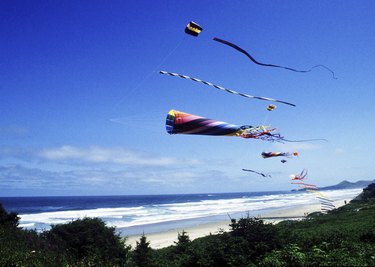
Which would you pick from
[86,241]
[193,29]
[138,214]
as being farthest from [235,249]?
[138,214]

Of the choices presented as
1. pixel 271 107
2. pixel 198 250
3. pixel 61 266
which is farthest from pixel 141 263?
pixel 271 107

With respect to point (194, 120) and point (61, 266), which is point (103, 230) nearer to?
point (61, 266)

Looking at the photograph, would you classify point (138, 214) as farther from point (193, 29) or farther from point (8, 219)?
point (193, 29)

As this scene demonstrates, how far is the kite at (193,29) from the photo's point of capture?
32.2 ft

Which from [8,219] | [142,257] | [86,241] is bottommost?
[142,257]

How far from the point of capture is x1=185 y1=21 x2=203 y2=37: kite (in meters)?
9.82

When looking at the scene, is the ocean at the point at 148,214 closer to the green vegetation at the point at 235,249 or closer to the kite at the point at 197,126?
the green vegetation at the point at 235,249

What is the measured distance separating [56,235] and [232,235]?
10.1m

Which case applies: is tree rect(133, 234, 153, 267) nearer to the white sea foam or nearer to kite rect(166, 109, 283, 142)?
kite rect(166, 109, 283, 142)

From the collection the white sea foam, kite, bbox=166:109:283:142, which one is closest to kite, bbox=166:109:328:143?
kite, bbox=166:109:283:142

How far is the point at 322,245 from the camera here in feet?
42.6

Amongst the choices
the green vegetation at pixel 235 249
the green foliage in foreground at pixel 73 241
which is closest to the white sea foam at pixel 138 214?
the green foliage in foreground at pixel 73 241

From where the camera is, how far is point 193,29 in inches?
391

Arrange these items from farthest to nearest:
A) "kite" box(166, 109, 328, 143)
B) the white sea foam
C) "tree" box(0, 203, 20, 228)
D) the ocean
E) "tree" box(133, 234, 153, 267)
→ the white sea foam, the ocean, "tree" box(0, 203, 20, 228), "tree" box(133, 234, 153, 267), "kite" box(166, 109, 328, 143)
